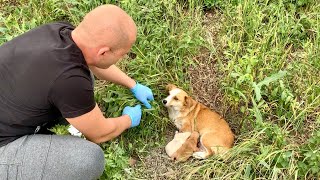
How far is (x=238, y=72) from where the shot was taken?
321 centimetres

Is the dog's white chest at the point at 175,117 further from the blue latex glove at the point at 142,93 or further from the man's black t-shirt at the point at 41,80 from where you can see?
the man's black t-shirt at the point at 41,80

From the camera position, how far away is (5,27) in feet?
13.2

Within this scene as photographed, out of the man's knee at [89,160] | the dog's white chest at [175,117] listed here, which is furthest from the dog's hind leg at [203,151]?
the man's knee at [89,160]

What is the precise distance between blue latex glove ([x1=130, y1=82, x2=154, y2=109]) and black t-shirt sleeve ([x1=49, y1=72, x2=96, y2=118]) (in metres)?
0.91

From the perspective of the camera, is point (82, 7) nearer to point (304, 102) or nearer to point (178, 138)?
point (178, 138)

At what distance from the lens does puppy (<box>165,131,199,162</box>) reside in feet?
10.4

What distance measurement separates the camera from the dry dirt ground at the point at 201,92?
317cm

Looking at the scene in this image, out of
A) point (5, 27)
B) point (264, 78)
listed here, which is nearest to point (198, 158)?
point (264, 78)

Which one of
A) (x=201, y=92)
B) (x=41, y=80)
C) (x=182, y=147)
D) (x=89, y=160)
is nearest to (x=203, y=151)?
(x=182, y=147)

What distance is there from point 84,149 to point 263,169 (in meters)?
1.21

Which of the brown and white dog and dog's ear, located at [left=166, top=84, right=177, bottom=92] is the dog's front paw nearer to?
the brown and white dog

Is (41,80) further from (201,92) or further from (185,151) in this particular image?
(201,92)

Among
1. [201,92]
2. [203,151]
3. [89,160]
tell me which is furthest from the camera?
[201,92]

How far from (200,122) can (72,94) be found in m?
1.37
